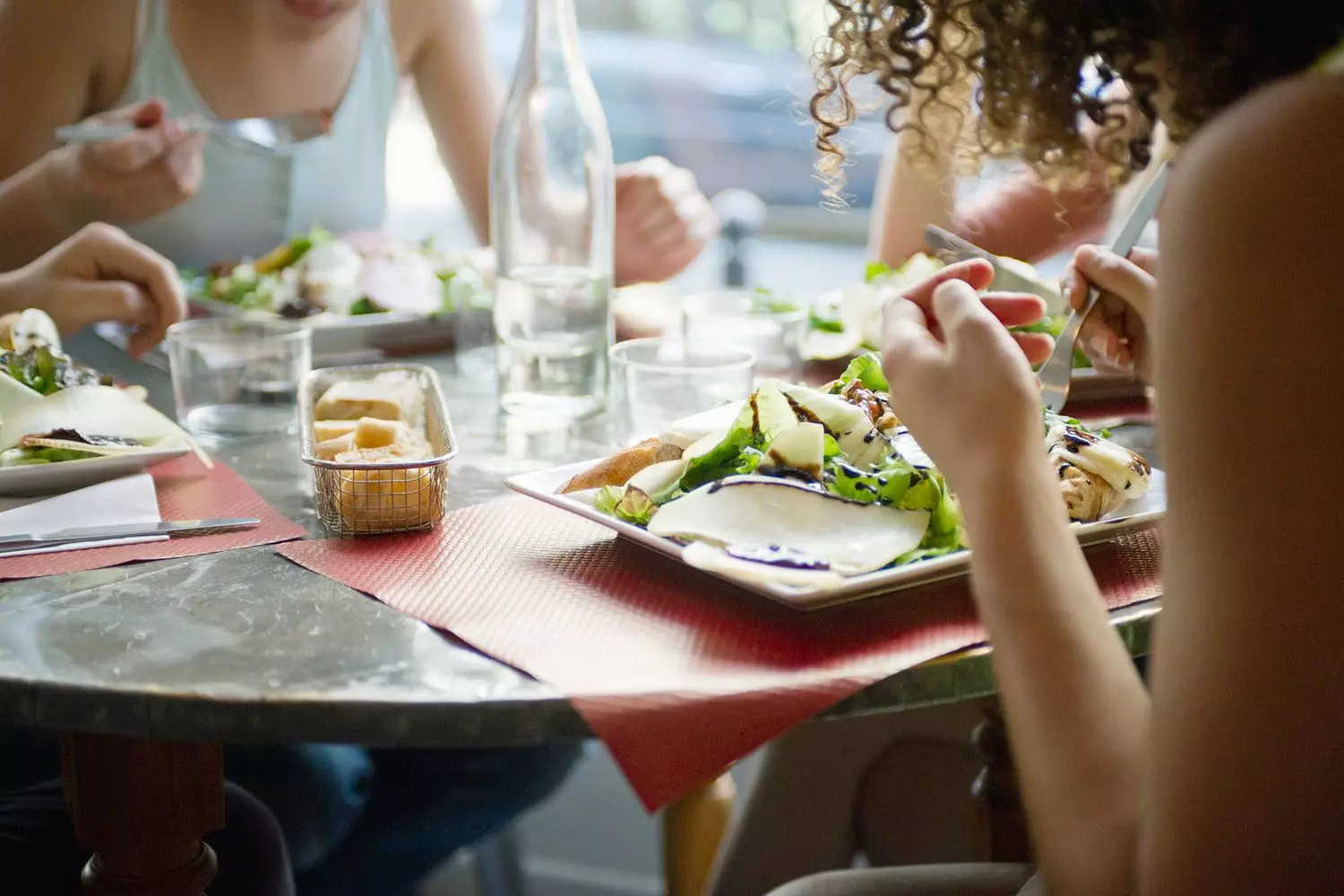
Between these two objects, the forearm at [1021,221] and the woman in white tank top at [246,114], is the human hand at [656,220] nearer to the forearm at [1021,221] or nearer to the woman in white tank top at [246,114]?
the woman in white tank top at [246,114]

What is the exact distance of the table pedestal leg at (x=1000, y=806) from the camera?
1169mm

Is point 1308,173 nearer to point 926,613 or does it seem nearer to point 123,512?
point 926,613

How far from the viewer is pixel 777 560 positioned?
80 centimetres

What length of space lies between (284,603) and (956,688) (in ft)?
1.47

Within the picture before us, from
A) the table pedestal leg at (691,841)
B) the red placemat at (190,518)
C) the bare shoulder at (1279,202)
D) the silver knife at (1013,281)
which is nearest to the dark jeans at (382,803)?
the table pedestal leg at (691,841)

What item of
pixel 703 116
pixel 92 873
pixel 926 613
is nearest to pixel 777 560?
pixel 926 613

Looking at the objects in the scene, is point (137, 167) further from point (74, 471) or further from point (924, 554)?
point (924, 554)

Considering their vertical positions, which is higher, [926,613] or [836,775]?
[926,613]

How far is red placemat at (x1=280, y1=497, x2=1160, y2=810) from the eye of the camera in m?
0.70

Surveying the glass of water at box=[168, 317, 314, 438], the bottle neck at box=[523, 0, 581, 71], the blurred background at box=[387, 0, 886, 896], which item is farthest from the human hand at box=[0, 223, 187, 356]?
the blurred background at box=[387, 0, 886, 896]

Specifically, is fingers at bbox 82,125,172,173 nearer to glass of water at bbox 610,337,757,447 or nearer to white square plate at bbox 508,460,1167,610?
glass of water at bbox 610,337,757,447

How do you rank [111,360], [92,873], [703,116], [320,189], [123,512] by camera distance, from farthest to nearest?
1. [703,116]
2. [320,189]
3. [111,360]
4. [123,512]
5. [92,873]

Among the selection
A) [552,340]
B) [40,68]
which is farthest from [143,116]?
[552,340]

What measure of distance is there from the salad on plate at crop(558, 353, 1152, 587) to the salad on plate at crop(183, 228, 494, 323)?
2.45ft
